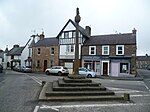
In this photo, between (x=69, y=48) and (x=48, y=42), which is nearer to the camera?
(x=69, y=48)

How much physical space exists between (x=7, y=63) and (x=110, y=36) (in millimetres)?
39852

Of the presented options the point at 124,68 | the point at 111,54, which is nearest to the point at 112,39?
the point at 111,54

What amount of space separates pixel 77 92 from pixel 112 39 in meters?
27.3

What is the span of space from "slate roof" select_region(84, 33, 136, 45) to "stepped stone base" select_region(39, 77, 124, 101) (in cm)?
2325

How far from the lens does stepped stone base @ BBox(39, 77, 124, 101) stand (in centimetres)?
1077

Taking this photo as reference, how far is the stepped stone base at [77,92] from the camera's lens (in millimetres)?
10766

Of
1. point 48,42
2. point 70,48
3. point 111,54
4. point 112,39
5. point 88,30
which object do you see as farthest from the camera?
point 48,42

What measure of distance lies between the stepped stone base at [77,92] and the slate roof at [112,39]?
23.3m

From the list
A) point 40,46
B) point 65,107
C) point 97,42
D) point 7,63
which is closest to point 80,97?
point 65,107

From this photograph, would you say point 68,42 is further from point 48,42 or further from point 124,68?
point 124,68

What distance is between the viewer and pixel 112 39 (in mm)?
37594

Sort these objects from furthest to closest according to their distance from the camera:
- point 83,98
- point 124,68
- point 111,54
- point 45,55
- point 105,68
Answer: point 45,55, point 105,68, point 111,54, point 124,68, point 83,98

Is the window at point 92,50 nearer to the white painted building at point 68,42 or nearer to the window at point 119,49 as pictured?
the white painted building at point 68,42

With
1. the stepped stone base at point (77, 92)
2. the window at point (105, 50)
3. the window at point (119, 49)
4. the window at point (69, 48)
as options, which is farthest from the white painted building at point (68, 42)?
the stepped stone base at point (77, 92)
